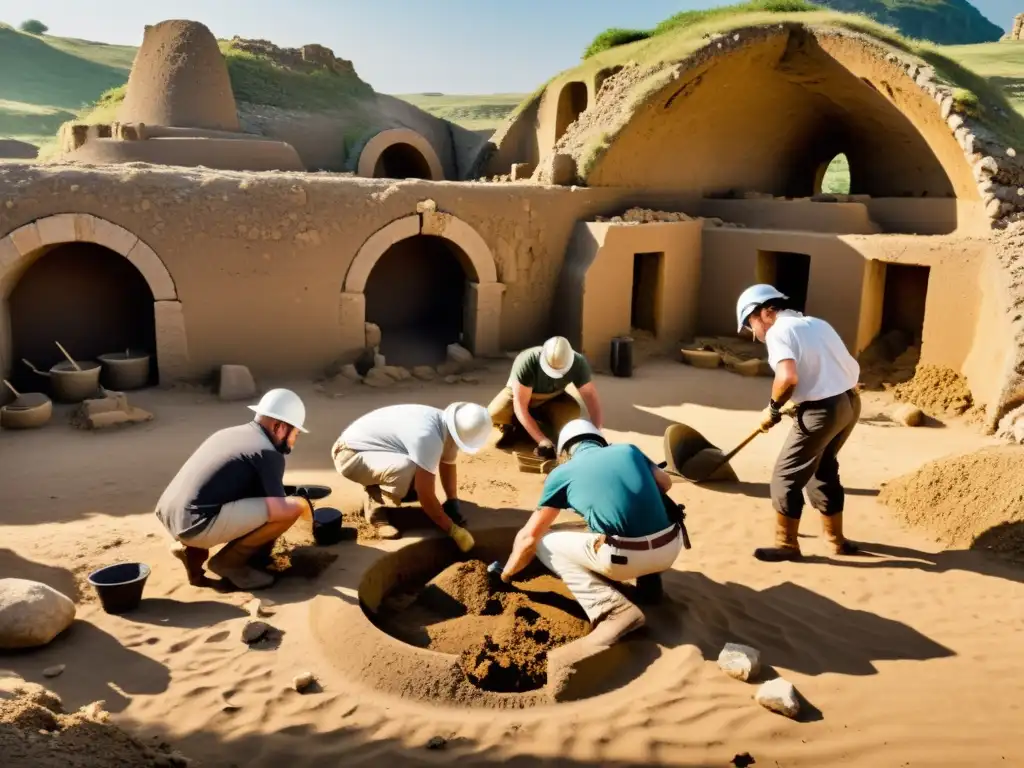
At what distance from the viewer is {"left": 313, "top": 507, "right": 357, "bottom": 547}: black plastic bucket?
5.39 m

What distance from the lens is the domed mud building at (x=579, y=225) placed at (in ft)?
30.2

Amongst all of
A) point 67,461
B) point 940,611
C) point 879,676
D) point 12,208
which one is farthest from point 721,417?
point 12,208

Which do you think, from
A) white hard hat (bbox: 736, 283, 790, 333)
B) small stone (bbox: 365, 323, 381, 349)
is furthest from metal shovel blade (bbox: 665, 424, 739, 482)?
small stone (bbox: 365, 323, 381, 349)

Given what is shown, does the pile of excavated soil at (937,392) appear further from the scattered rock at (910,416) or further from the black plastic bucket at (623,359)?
the black plastic bucket at (623,359)

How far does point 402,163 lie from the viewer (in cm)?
1872

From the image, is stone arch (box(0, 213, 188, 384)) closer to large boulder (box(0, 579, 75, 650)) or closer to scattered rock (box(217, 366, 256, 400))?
scattered rock (box(217, 366, 256, 400))

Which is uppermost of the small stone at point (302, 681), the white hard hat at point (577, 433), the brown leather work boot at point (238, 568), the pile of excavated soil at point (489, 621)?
the white hard hat at point (577, 433)

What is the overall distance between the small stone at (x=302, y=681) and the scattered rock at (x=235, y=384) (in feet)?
18.9

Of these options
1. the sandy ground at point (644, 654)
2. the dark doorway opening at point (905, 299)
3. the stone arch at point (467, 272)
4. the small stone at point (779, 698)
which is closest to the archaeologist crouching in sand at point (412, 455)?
the sandy ground at point (644, 654)

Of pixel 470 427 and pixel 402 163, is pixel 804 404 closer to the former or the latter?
pixel 470 427

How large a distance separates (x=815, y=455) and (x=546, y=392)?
238 cm

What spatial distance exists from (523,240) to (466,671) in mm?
7842

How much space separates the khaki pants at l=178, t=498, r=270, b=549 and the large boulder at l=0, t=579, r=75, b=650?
726 mm

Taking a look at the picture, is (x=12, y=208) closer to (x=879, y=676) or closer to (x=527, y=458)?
(x=527, y=458)
